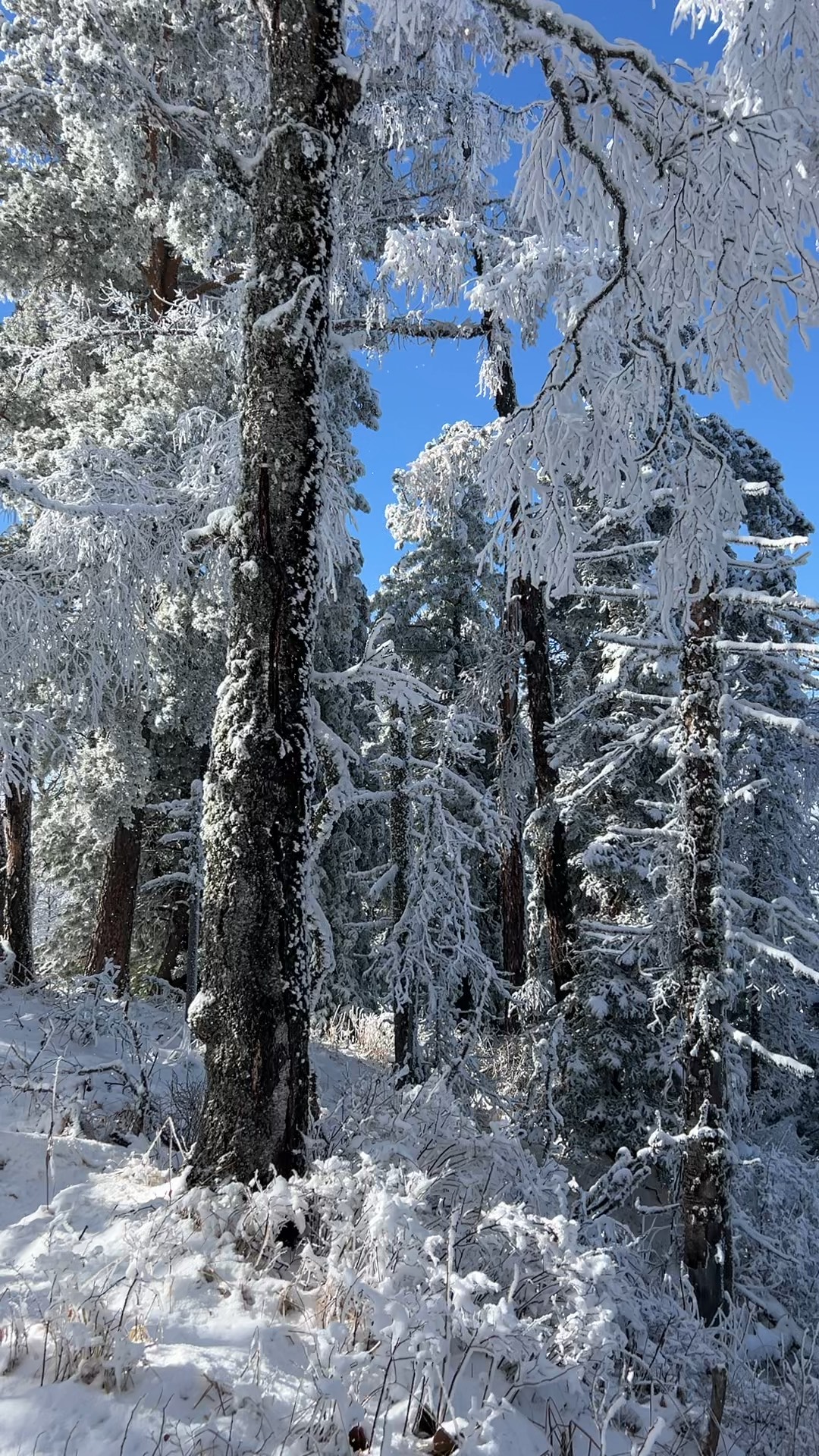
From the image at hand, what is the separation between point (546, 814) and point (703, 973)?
3629mm

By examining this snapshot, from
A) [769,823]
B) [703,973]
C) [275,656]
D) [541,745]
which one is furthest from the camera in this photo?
[769,823]

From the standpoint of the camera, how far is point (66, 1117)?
175 inches

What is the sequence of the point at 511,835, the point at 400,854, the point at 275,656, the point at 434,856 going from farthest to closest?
the point at 511,835 < the point at 434,856 < the point at 400,854 < the point at 275,656

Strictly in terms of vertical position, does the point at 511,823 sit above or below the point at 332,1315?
above

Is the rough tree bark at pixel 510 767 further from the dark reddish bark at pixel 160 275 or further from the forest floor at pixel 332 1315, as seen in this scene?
the forest floor at pixel 332 1315

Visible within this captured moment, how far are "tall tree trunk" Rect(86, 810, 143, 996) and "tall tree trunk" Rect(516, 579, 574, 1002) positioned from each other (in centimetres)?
599

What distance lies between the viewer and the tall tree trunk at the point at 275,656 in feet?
12.1

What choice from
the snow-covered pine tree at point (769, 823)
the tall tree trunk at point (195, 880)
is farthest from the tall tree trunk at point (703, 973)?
the tall tree trunk at point (195, 880)

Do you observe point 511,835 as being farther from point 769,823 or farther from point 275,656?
point 275,656

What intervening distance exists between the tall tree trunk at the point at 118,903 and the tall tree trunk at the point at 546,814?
5993 millimetres

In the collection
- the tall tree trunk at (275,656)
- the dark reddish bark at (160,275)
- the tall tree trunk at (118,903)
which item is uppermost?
the dark reddish bark at (160,275)

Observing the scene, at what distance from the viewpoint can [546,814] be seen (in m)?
10.4

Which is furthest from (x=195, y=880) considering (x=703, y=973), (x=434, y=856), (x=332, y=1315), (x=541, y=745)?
(x=332, y=1315)

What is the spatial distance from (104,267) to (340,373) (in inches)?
151
